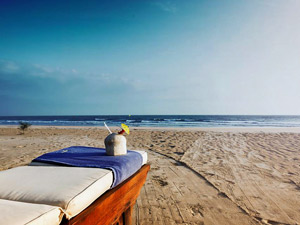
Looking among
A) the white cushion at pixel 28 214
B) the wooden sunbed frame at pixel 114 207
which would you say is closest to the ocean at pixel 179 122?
the wooden sunbed frame at pixel 114 207

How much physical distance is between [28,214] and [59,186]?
370 mm

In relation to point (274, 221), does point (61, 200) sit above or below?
above

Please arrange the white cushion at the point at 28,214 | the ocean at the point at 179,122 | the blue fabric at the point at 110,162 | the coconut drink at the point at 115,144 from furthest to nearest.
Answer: the ocean at the point at 179,122
the coconut drink at the point at 115,144
the blue fabric at the point at 110,162
the white cushion at the point at 28,214

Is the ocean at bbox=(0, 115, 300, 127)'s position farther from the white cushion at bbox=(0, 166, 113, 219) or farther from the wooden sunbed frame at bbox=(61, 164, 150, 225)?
the white cushion at bbox=(0, 166, 113, 219)

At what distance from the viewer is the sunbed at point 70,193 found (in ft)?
4.01

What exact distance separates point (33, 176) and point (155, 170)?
3.25 metres

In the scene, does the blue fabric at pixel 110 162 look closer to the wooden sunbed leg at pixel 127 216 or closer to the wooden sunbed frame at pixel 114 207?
the wooden sunbed frame at pixel 114 207

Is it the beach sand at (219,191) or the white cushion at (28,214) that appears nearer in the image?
the white cushion at (28,214)

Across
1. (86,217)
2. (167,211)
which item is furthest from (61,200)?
(167,211)

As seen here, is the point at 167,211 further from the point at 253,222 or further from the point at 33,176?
the point at 33,176

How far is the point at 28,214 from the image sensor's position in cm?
104

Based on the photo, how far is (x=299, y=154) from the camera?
6.10 meters

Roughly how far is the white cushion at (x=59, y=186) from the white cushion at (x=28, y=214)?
79 mm

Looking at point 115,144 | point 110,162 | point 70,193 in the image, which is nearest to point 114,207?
point 110,162
